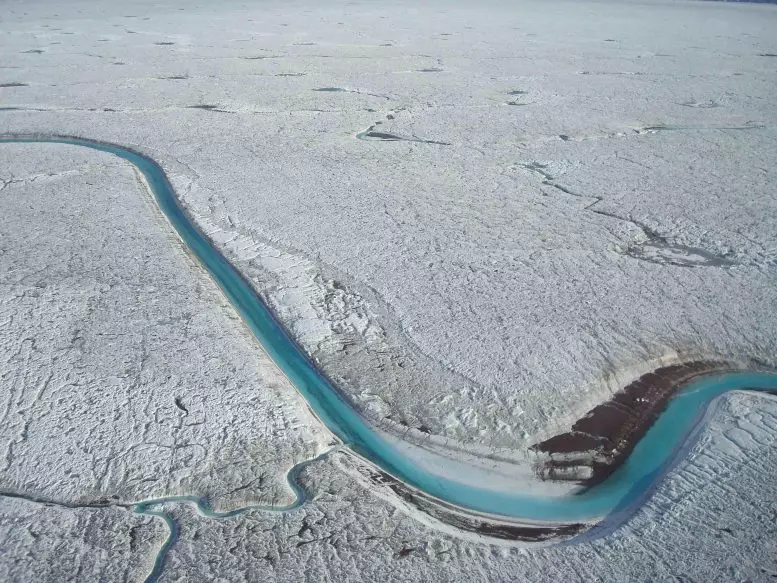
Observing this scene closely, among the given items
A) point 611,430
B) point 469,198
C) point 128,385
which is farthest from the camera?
point 469,198

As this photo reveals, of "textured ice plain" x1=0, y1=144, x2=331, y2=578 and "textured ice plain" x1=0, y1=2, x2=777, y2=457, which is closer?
"textured ice plain" x1=0, y1=144, x2=331, y2=578

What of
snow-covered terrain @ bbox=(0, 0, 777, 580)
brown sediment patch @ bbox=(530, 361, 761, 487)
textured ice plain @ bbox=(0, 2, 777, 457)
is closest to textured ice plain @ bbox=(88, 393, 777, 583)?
snow-covered terrain @ bbox=(0, 0, 777, 580)

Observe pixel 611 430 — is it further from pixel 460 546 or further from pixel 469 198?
pixel 469 198

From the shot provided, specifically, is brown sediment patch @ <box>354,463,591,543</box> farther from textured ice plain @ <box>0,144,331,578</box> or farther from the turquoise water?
textured ice plain @ <box>0,144,331,578</box>

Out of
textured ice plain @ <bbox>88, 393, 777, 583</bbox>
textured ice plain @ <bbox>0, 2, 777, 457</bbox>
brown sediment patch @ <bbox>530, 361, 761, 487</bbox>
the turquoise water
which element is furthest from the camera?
textured ice plain @ <bbox>0, 2, 777, 457</bbox>

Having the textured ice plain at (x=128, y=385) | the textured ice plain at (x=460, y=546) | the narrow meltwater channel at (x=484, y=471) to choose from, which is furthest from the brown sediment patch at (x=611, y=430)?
the textured ice plain at (x=128, y=385)

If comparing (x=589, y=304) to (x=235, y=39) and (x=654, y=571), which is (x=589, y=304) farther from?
(x=235, y=39)

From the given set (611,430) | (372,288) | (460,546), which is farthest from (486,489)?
(372,288)

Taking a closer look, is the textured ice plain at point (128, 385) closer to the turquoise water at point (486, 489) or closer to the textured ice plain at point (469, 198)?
the turquoise water at point (486, 489)
